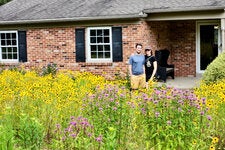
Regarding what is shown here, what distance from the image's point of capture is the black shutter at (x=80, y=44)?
59.2ft

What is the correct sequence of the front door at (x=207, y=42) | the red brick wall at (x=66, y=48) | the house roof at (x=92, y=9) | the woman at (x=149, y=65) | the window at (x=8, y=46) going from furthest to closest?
1. the window at (x=8, y=46)
2. the front door at (x=207, y=42)
3. the red brick wall at (x=66, y=48)
4. the house roof at (x=92, y=9)
5. the woman at (x=149, y=65)

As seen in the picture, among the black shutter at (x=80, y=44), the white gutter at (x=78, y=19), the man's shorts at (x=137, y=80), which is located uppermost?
the white gutter at (x=78, y=19)

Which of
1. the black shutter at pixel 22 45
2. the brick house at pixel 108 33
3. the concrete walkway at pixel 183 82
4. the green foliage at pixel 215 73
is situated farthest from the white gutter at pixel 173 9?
the black shutter at pixel 22 45

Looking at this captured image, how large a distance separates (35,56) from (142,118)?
43.5 feet

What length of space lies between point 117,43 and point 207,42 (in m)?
4.46

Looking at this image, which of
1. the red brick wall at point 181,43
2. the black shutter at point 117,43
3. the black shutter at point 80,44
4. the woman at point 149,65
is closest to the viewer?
the woman at point 149,65

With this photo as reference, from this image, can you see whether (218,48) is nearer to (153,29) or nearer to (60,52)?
(153,29)

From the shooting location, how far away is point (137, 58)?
38.4 feet

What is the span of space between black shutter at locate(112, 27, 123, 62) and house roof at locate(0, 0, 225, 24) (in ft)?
2.17

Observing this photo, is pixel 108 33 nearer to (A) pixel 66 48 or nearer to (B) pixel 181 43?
(A) pixel 66 48

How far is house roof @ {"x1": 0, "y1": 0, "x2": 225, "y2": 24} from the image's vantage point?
16688mm

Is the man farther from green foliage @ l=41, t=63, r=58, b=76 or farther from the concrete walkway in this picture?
green foliage @ l=41, t=63, r=58, b=76

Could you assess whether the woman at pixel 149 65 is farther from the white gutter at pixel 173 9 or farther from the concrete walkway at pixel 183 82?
the white gutter at pixel 173 9

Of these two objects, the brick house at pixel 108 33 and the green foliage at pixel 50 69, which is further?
the green foliage at pixel 50 69
